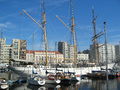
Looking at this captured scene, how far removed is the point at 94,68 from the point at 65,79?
42944 millimetres

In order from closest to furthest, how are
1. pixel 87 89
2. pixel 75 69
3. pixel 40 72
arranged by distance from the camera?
pixel 87 89, pixel 40 72, pixel 75 69

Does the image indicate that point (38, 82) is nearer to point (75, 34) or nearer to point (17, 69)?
point (17, 69)

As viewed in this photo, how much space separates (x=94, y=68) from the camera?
95375 mm

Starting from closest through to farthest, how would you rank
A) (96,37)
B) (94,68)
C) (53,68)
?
1. (53,68)
2. (94,68)
3. (96,37)

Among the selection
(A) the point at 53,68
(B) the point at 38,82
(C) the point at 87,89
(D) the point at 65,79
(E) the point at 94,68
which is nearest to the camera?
(C) the point at 87,89

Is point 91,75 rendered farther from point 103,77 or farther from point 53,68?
point 53,68

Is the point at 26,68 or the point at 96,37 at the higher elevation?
the point at 96,37

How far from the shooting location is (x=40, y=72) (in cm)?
7438

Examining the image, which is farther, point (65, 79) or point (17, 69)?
point (17, 69)

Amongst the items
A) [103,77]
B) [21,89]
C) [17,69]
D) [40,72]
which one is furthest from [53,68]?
[21,89]

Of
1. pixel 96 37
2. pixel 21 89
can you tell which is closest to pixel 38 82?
pixel 21 89

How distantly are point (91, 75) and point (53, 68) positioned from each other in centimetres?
1708

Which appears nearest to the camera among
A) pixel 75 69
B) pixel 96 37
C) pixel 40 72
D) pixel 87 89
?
pixel 87 89

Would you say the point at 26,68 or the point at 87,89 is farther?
the point at 26,68
